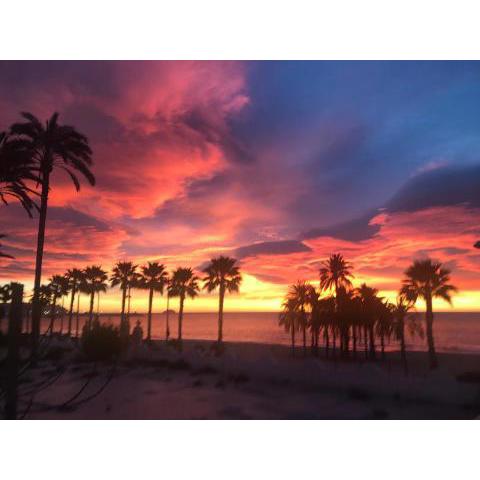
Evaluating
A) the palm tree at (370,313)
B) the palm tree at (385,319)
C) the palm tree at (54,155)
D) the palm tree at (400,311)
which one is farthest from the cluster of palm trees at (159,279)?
the palm tree at (54,155)

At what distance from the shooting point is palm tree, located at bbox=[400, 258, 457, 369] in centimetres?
2797

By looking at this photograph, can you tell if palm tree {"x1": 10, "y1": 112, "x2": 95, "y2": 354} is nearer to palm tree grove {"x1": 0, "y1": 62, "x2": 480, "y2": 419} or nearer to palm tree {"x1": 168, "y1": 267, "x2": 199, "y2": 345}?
palm tree grove {"x1": 0, "y1": 62, "x2": 480, "y2": 419}

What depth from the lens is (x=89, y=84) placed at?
11.3 meters

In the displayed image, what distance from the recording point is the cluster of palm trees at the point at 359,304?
28.5 m

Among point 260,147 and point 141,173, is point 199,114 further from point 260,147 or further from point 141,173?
point 141,173

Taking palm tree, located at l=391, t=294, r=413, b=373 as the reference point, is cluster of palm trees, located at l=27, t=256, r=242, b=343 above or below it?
above

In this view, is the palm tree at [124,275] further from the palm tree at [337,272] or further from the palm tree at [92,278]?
the palm tree at [337,272]

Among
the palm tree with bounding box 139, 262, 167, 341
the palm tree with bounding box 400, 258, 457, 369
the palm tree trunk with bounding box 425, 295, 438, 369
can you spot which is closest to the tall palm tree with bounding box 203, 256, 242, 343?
the palm tree with bounding box 139, 262, 167, 341
